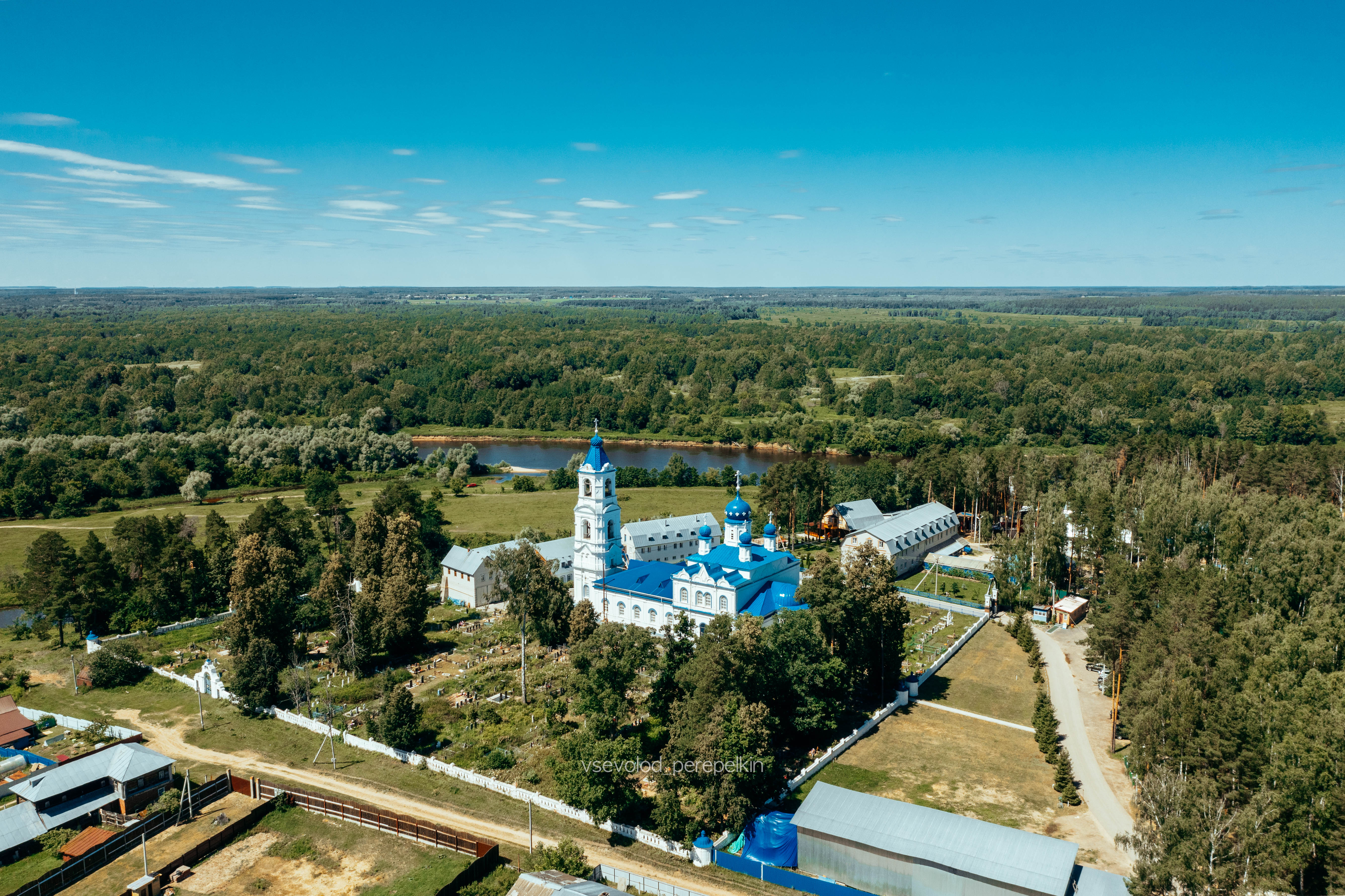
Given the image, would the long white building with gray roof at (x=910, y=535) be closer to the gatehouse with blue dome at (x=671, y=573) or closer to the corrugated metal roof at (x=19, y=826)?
the gatehouse with blue dome at (x=671, y=573)

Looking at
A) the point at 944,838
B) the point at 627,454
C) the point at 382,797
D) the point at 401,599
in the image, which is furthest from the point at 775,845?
the point at 627,454

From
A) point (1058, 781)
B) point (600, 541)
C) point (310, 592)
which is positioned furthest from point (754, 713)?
point (310, 592)

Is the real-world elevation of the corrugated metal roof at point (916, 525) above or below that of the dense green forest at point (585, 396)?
below

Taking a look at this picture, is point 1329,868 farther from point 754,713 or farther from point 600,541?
point 600,541

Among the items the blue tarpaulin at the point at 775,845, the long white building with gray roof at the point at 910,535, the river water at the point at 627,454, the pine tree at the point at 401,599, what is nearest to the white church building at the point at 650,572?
the pine tree at the point at 401,599

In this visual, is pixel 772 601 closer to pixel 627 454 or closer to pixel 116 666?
pixel 116 666

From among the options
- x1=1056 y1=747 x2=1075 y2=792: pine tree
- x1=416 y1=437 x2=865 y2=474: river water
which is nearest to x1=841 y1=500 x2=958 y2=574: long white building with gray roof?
x1=1056 y1=747 x2=1075 y2=792: pine tree

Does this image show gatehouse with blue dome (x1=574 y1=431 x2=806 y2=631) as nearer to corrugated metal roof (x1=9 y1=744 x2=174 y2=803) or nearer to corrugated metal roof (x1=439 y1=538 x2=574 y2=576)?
corrugated metal roof (x1=439 y1=538 x2=574 y2=576)
